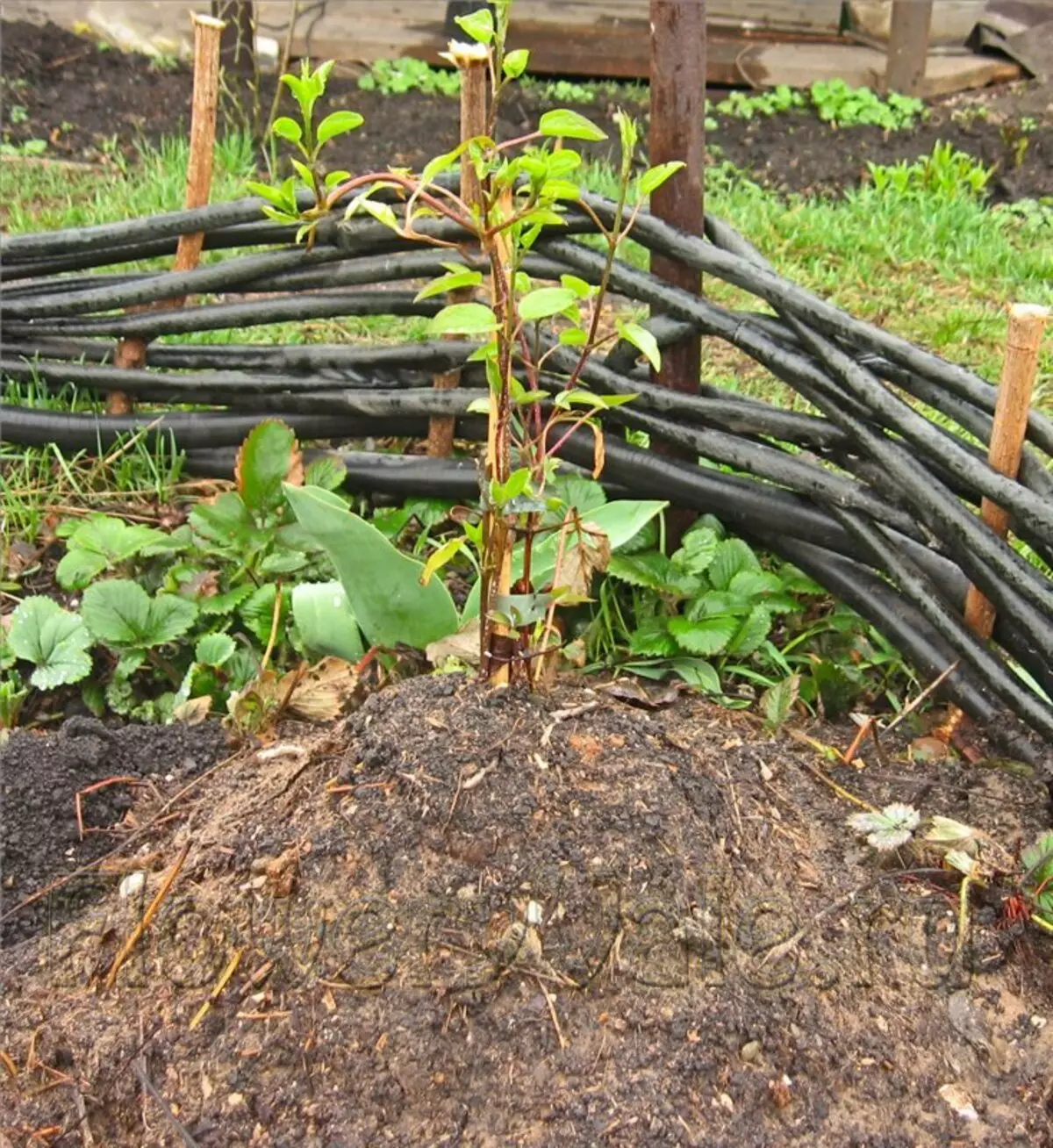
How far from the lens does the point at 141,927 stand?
1.31 m

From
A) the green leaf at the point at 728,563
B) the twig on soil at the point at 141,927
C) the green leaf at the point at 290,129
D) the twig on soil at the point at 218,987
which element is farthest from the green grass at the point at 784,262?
the twig on soil at the point at 218,987

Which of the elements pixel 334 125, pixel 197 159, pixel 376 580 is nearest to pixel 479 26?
pixel 334 125

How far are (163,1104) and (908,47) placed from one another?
5.10m

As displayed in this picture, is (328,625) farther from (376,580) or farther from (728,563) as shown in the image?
(728,563)

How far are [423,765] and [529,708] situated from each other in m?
0.14

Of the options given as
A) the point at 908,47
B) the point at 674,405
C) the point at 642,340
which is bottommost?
the point at 674,405

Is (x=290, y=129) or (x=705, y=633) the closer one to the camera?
(x=290, y=129)

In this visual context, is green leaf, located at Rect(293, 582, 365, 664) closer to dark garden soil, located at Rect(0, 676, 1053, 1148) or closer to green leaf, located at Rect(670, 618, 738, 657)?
dark garden soil, located at Rect(0, 676, 1053, 1148)

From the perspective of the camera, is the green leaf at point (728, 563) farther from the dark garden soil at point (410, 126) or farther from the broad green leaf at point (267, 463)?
the dark garden soil at point (410, 126)

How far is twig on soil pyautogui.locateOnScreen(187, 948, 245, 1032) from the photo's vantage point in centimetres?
123

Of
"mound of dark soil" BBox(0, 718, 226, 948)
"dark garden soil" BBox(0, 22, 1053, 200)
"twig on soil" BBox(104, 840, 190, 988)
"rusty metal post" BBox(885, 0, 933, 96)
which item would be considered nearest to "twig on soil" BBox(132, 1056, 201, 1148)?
"twig on soil" BBox(104, 840, 190, 988)

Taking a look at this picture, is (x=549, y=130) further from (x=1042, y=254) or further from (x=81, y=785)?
(x=1042, y=254)

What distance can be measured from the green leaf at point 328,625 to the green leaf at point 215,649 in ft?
0.39

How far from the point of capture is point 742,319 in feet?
5.62
